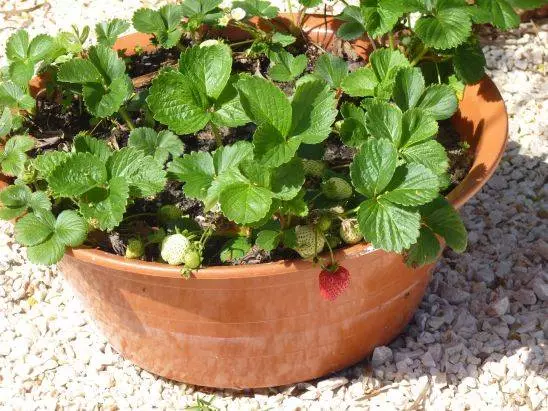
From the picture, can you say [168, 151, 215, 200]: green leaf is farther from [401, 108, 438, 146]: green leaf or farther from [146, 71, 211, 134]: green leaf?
[401, 108, 438, 146]: green leaf

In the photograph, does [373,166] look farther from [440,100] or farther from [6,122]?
[6,122]

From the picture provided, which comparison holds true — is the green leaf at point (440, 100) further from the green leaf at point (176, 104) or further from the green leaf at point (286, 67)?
the green leaf at point (176, 104)

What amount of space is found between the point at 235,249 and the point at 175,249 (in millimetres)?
103

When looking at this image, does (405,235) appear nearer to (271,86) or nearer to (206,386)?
(271,86)

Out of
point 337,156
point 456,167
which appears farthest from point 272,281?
point 456,167

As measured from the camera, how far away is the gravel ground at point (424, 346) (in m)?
1.59

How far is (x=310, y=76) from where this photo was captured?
1.49 metres

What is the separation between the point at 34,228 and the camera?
1256 mm

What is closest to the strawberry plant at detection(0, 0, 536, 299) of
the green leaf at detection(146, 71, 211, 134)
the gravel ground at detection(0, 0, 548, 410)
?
the green leaf at detection(146, 71, 211, 134)

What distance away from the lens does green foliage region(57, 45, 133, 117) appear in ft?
4.58

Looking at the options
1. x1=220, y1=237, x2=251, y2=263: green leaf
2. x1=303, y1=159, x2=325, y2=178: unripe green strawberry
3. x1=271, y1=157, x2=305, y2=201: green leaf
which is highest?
x1=271, y1=157, x2=305, y2=201: green leaf

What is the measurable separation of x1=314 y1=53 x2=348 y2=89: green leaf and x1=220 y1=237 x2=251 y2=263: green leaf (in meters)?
0.39

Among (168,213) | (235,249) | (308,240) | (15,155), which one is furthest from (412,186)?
(15,155)

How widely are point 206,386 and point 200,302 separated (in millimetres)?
356
